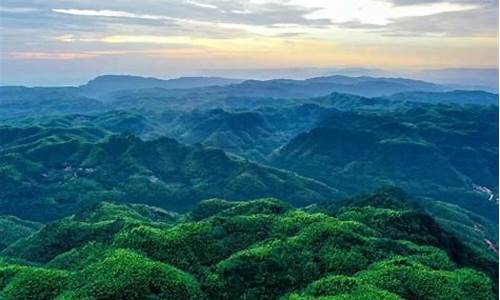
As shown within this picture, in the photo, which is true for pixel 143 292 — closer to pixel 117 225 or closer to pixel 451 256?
pixel 117 225

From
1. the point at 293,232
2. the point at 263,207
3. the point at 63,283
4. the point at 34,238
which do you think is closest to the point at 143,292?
the point at 63,283

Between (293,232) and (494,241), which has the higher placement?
(293,232)

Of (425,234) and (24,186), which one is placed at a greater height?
(425,234)

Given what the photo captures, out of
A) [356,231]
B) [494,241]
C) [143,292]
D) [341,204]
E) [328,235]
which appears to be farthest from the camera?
[494,241]

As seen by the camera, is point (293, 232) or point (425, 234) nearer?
point (293, 232)

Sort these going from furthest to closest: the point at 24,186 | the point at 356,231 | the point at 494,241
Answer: the point at 24,186 → the point at 494,241 → the point at 356,231

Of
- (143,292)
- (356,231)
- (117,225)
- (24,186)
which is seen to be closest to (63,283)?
(143,292)

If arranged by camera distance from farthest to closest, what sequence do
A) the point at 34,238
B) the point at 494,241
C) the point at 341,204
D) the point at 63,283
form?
the point at 494,241
the point at 341,204
the point at 34,238
the point at 63,283

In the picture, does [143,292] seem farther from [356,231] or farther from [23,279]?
[356,231]

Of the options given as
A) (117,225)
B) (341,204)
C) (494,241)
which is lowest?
(494,241)
